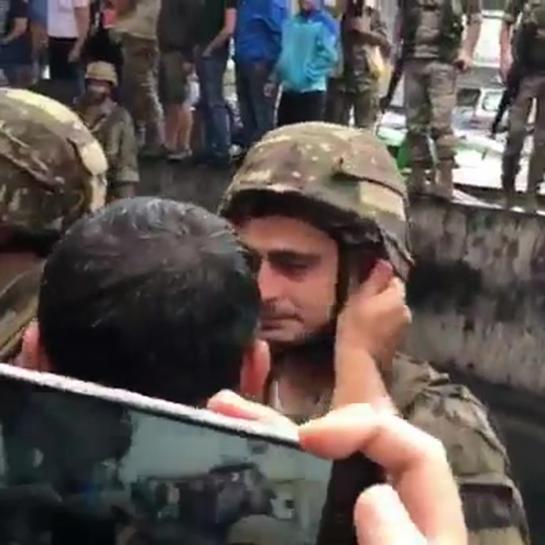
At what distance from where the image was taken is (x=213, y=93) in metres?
8.13

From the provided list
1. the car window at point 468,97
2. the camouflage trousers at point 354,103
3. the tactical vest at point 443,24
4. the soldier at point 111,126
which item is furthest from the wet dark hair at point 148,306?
the car window at point 468,97

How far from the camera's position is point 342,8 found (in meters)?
A: 7.87

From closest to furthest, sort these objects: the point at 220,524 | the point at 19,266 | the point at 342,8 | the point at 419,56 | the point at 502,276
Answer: the point at 220,524
the point at 19,266
the point at 502,276
the point at 419,56
the point at 342,8

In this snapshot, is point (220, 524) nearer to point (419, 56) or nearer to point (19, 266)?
point (19, 266)

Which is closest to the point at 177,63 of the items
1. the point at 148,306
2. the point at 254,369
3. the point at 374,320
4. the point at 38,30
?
the point at 38,30

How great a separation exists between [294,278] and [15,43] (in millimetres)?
7215

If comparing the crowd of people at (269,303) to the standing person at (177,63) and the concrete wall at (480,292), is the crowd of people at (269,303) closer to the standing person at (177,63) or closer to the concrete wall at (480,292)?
the concrete wall at (480,292)

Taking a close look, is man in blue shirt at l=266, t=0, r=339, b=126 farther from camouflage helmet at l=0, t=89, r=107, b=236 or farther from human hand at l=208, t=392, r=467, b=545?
human hand at l=208, t=392, r=467, b=545

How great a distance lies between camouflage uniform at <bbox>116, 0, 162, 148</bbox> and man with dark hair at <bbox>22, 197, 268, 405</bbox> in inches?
261

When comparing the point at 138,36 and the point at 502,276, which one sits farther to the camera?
the point at 138,36

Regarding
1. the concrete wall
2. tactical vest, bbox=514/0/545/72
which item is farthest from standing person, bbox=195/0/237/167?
the concrete wall

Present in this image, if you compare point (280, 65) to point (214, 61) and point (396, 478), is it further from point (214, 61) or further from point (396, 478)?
point (396, 478)

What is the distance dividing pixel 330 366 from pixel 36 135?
68cm

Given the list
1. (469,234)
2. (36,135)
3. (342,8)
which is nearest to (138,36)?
(342,8)
